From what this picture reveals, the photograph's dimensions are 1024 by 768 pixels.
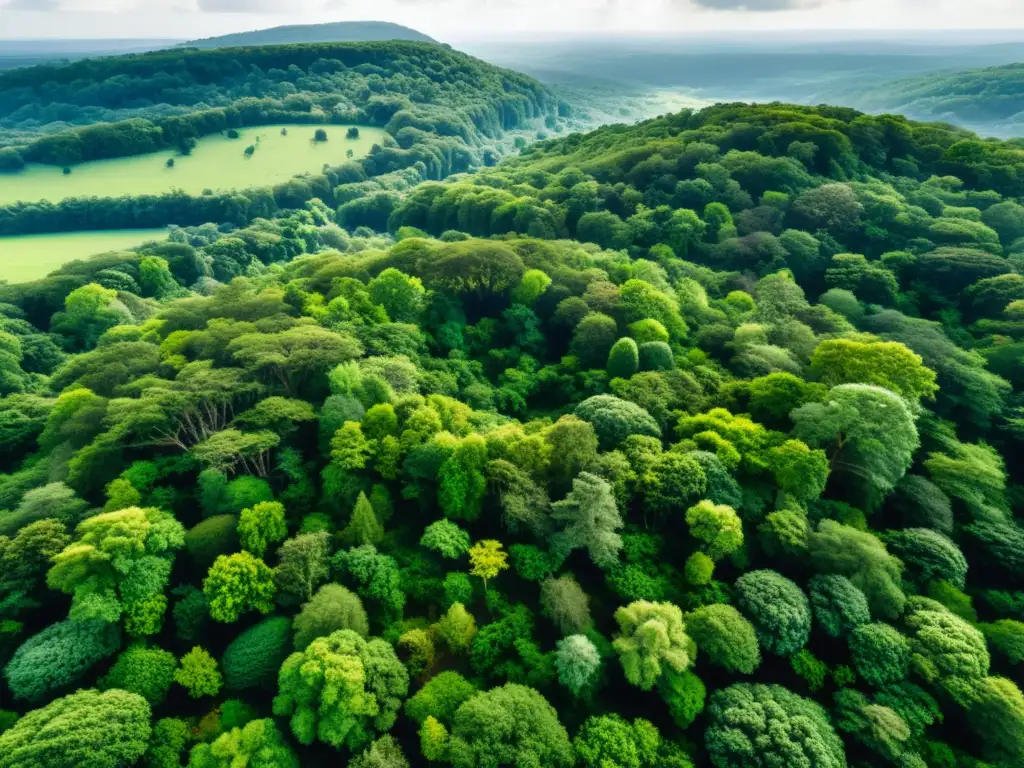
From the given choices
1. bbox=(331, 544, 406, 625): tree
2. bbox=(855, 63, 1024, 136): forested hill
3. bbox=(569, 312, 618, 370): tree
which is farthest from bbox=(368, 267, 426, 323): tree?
bbox=(855, 63, 1024, 136): forested hill

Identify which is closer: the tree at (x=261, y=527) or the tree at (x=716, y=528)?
the tree at (x=261, y=527)

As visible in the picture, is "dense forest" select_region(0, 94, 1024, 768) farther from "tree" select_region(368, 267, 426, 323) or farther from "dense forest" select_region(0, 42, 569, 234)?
"dense forest" select_region(0, 42, 569, 234)

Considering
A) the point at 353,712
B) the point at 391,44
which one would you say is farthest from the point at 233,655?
the point at 391,44

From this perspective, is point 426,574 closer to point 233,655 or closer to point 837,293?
point 233,655

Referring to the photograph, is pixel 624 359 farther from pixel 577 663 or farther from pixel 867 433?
pixel 577 663

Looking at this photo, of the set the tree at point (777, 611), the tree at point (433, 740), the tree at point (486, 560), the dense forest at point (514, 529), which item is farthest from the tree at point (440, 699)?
the tree at point (777, 611)

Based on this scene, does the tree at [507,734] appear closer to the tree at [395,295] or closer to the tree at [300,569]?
the tree at [300,569]

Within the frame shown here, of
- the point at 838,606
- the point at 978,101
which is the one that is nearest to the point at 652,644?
the point at 838,606
